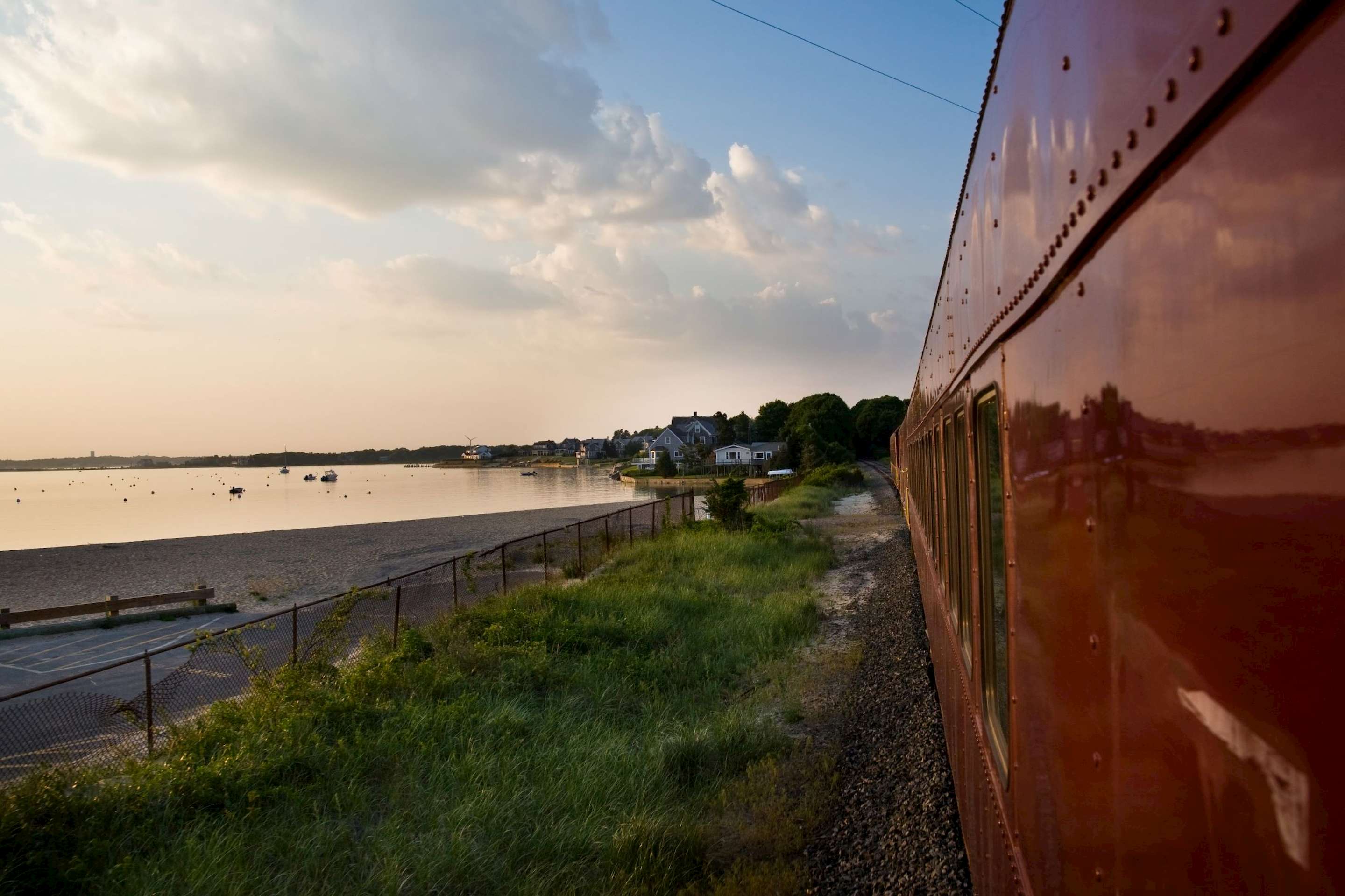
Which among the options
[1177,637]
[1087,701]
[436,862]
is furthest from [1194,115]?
[436,862]

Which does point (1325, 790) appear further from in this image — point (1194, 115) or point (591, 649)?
point (591, 649)

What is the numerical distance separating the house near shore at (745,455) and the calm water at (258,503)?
13.6 meters

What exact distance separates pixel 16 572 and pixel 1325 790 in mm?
38037

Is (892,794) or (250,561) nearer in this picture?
(892,794)

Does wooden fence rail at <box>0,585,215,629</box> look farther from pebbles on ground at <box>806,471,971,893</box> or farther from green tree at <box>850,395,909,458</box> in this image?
green tree at <box>850,395,909,458</box>

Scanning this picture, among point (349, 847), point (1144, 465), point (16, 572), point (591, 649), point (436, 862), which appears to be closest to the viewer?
point (1144, 465)

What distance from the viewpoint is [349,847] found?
5.56 m

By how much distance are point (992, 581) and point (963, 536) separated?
2.91ft

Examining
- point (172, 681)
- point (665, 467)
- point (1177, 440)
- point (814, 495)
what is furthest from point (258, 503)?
point (1177, 440)

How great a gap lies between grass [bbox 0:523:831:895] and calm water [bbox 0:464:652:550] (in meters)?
42.3

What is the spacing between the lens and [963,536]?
3.85m

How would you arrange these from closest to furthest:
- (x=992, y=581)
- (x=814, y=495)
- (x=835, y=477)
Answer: (x=992, y=581) → (x=814, y=495) → (x=835, y=477)

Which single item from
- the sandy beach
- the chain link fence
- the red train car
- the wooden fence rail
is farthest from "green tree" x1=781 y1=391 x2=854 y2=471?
the red train car

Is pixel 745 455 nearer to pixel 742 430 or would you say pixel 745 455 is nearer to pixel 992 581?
pixel 742 430
